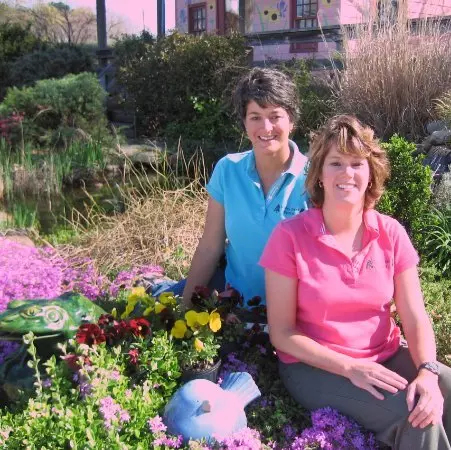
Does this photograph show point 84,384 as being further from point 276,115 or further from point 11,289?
point 11,289

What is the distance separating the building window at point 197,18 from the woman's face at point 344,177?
15047 millimetres

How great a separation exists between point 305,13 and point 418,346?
12.4m

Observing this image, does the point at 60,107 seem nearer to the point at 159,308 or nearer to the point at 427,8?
the point at 427,8

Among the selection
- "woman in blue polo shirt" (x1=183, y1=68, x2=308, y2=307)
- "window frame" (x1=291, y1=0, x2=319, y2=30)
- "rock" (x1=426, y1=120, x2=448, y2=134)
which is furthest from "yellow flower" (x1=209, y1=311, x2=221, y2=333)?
"window frame" (x1=291, y1=0, x2=319, y2=30)

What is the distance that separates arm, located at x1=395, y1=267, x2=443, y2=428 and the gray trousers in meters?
0.04

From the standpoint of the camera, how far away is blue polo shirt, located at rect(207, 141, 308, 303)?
2777 millimetres

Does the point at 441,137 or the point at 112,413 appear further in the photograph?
the point at 441,137

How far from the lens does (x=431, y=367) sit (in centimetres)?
214

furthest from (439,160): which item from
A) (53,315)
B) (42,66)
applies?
(42,66)

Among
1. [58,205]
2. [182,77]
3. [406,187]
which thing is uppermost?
[182,77]

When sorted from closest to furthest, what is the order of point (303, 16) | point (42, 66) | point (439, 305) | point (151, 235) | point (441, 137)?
point (439, 305)
point (151, 235)
point (441, 137)
point (303, 16)
point (42, 66)

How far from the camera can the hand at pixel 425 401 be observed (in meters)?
2.00

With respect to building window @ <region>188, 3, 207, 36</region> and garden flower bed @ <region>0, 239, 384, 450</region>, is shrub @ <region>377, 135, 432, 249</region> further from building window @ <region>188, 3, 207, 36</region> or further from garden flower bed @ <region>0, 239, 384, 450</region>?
building window @ <region>188, 3, 207, 36</region>

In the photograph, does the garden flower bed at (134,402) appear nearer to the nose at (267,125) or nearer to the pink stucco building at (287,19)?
the nose at (267,125)
